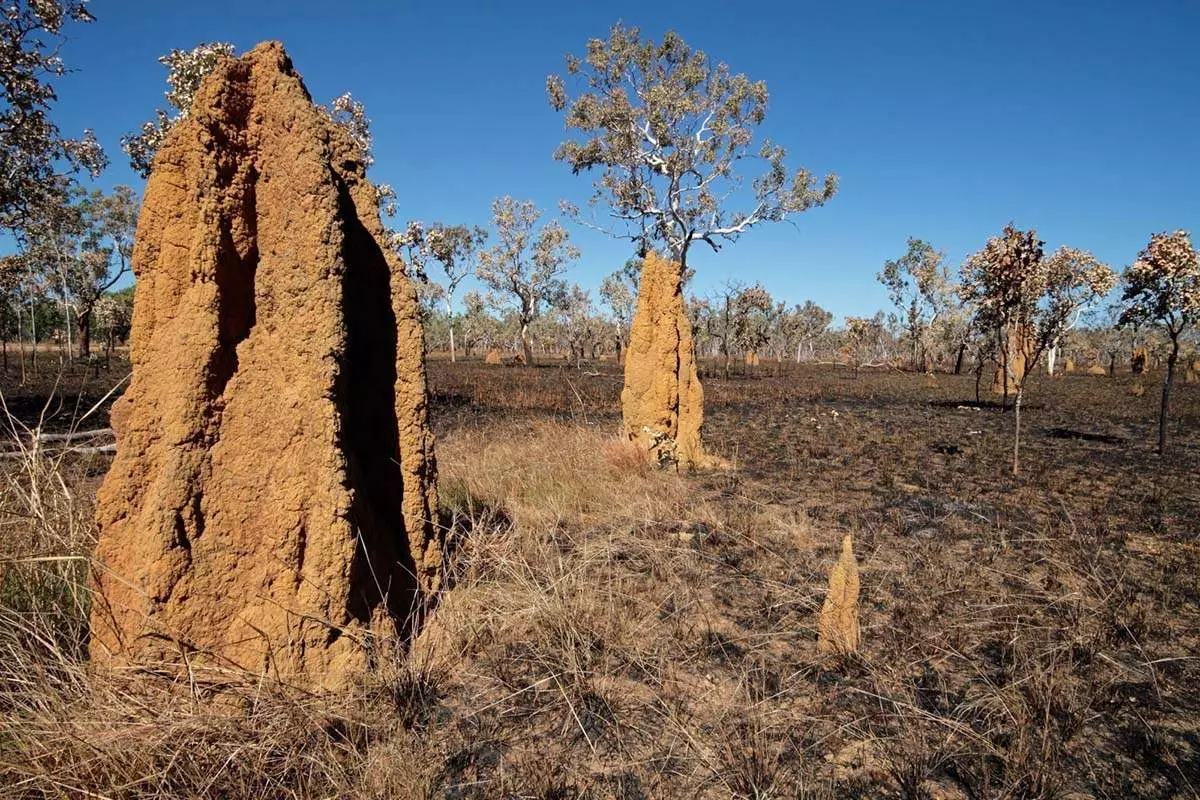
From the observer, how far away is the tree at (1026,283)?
932 centimetres

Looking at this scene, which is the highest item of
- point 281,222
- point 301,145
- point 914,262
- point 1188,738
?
point 914,262

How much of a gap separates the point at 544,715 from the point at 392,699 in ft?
2.21

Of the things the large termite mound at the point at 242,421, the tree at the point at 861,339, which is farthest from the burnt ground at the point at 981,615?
the tree at the point at 861,339

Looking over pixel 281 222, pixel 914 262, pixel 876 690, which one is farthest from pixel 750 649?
pixel 914 262

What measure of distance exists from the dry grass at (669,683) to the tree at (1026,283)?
4.99m

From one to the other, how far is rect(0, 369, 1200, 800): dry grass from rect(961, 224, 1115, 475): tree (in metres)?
4.99

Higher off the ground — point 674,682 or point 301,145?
point 301,145

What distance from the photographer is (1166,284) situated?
9992 mm

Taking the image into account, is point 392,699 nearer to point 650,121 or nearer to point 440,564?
point 440,564

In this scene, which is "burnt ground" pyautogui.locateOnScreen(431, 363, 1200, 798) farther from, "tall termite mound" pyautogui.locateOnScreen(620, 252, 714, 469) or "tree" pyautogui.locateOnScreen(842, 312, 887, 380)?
"tree" pyautogui.locateOnScreen(842, 312, 887, 380)

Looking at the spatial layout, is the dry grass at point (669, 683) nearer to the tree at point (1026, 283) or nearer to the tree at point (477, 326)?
the tree at point (1026, 283)

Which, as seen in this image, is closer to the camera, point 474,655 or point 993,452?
point 474,655

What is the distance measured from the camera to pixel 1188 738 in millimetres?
2832

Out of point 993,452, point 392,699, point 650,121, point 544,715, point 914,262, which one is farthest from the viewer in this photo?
point 914,262
